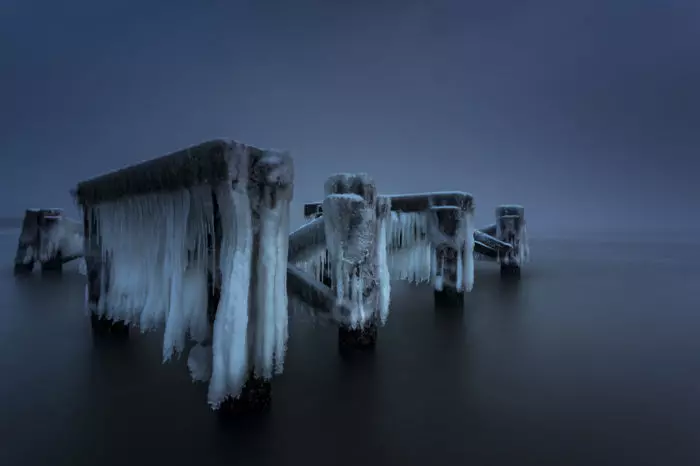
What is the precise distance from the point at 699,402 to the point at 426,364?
114 inches

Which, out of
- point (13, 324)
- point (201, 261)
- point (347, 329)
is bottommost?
point (13, 324)

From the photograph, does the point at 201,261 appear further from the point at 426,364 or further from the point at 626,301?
the point at 626,301

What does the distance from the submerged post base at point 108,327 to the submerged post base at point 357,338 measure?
12.2 feet

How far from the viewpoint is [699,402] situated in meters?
3.92

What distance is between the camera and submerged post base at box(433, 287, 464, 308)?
8312 mm

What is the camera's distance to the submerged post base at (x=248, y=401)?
10.9 feet

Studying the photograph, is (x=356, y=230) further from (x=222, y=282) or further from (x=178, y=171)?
(x=178, y=171)

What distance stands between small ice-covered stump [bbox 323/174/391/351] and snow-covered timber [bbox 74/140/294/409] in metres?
1.52

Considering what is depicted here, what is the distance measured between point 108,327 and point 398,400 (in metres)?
5.18

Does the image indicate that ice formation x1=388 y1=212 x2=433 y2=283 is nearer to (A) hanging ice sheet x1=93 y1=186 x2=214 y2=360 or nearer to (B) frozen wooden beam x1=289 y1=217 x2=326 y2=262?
(B) frozen wooden beam x1=289 y1=217 x2=326 y2=262

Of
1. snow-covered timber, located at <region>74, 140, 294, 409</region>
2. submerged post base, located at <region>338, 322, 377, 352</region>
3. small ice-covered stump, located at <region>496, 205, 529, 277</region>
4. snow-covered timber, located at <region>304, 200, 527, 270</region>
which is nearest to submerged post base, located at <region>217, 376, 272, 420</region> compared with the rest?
snow-covered timber, located at <region>74, 140, 294, 409</region>

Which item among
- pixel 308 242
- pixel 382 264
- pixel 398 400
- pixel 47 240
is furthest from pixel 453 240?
pixel 47 240

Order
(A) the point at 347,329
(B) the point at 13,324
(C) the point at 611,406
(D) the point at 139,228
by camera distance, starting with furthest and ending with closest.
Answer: (B) the point at 13,324 < (A) the point at 347,329 < (D) the point at 139,228 < (C) the point at 611,406

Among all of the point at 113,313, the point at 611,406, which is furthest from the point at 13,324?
the point at 611,406
